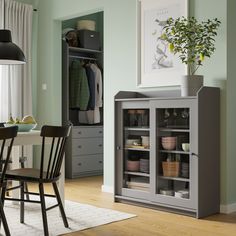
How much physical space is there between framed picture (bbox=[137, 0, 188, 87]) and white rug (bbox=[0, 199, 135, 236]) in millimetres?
1494

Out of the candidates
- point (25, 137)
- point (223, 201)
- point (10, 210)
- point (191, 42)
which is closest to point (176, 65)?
point (191, 42)

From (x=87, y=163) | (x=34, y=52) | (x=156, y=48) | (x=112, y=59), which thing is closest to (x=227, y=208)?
(x=156, y=48)

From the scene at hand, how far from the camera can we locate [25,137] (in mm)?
3719

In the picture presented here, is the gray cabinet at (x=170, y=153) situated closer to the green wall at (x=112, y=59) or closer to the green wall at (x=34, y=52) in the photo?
the green wall at (x=112, y=59)

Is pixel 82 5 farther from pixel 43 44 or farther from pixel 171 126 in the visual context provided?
pixel 171 126

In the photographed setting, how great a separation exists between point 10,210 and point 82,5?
9.19ft

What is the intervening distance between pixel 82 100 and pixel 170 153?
262 cm

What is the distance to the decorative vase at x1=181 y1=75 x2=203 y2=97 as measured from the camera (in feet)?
13.2

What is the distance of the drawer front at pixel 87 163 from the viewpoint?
623 cm

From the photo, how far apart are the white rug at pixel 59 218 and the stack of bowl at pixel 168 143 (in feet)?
2.41

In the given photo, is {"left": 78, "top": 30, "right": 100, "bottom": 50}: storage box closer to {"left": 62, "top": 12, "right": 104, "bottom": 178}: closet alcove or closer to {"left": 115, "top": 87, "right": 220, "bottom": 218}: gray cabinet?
{"left": 62, "top": 12, "right": 104, "bottom": 178}: closet alcove

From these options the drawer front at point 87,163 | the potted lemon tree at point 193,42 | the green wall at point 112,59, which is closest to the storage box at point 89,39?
the green wall at point 112,59

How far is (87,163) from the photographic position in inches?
251

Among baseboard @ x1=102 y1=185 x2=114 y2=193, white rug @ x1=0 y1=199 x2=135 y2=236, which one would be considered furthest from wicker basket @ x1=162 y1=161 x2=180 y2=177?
baseboard @ x1=102 y1=185 x2=114 y2=193
